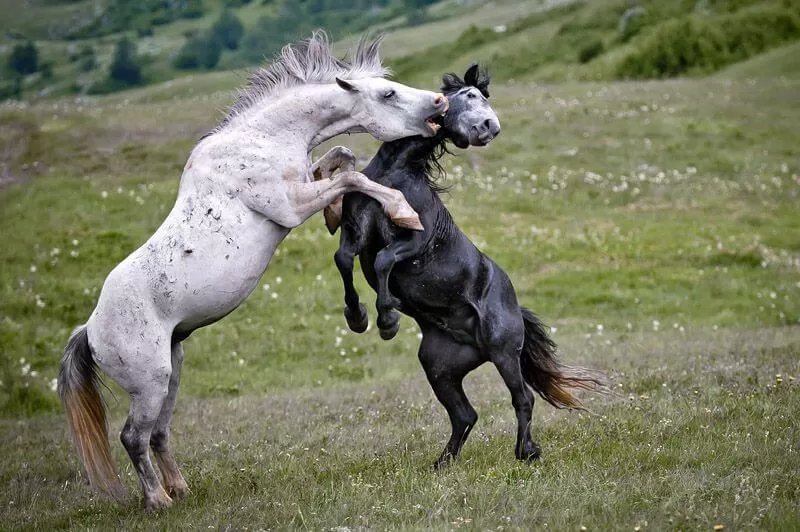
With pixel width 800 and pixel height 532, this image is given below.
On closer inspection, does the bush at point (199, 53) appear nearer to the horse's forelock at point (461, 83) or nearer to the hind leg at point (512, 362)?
the horse's forelock at point (461, 83)

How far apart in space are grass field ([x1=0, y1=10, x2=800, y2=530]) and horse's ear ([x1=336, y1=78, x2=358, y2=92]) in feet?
9.82

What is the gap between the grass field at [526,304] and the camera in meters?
6.61

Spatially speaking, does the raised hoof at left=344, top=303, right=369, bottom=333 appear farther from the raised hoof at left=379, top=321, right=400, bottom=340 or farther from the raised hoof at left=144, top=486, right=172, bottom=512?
the raised hoof at left=144, top=486, right=172, bottom=512

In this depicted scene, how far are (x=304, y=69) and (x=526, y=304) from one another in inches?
→ 440

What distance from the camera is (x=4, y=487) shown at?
8.77 metres

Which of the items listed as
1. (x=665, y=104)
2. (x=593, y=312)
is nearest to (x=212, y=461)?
(x=593, y=312)

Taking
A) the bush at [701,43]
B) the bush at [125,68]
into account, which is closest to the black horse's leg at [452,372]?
the bush at [701,43]

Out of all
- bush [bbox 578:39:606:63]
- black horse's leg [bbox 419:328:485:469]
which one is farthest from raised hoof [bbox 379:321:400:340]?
bush [bbox 578:39:606:63]

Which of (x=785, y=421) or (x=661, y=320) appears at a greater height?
(x=785, y=421)

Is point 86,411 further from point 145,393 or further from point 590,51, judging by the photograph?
point 590,51

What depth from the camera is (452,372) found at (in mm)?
7820

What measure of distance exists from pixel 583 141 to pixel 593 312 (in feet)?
35.9

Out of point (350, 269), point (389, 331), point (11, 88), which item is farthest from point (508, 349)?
point (11, 88)

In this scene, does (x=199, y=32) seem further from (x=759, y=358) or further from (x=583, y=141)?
(x=759, y=358)
